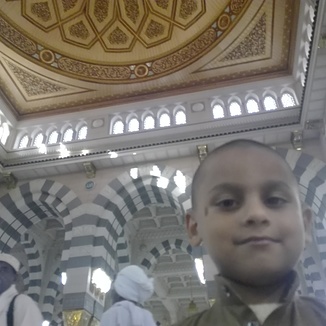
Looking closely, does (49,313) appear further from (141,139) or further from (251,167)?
(251,167)

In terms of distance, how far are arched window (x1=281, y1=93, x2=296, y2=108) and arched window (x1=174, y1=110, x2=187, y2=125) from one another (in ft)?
7.21

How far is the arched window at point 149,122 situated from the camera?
25.5 feet

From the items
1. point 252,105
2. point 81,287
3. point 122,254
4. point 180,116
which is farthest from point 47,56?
point 81,287

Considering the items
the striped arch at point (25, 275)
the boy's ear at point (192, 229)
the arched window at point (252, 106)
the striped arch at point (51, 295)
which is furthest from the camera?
the striped arch at point (25, 275)

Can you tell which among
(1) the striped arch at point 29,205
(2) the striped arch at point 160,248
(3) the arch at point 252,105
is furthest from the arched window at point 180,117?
(2) the striped arch at point 160,248

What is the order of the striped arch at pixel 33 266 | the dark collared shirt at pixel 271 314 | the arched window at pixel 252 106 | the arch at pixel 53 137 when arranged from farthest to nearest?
the striped arch at pixel 33 266 → the arch at pixel 53 137 → the arched window at pixel 252 106 → the dark collared shirt at pixel 271 314

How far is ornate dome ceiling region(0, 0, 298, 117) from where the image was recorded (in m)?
7.75

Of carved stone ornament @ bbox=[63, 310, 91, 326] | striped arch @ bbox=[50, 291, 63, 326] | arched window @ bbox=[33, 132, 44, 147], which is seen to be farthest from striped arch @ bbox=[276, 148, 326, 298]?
striped arch @ bbox=[50, 291, 63, 326]

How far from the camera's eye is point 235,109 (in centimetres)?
759

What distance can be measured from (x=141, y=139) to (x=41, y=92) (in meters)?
3.09

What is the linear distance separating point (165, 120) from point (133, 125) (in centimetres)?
78

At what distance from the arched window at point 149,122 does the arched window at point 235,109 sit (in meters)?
1.83

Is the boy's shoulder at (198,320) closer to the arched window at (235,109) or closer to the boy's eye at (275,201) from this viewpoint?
the boy's eye at (275,201)

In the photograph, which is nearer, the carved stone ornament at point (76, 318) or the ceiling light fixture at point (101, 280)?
the carved stone ornament at point (76, 318)
